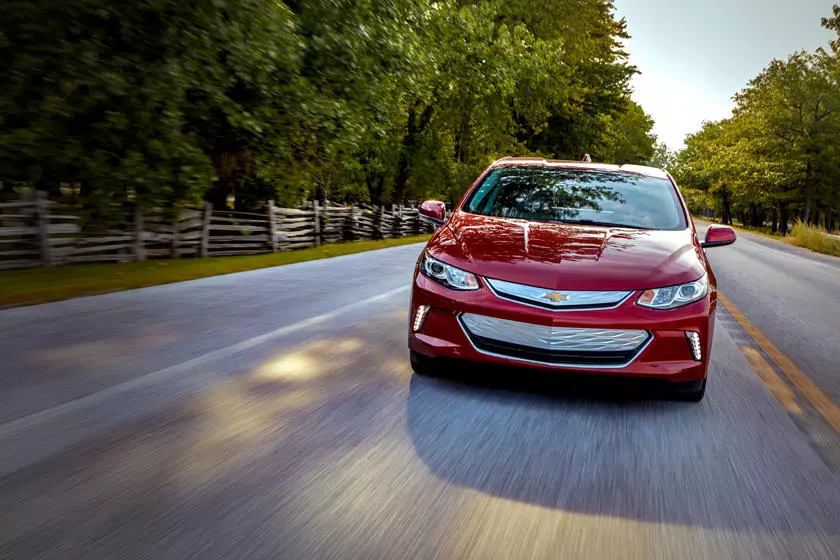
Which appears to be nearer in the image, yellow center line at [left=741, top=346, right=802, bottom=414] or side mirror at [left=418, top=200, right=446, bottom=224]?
yellow center line at [left=741, top=346, right=802, bottom=414]

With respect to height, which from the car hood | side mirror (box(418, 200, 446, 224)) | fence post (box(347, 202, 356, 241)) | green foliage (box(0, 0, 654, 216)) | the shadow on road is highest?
green foliage (box(0, 0, 654, 216))

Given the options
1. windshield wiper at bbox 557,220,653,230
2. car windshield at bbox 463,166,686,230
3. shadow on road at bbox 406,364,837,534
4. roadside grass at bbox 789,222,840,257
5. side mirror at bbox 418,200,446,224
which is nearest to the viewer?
shadow on road at bbox 406,364,837,534

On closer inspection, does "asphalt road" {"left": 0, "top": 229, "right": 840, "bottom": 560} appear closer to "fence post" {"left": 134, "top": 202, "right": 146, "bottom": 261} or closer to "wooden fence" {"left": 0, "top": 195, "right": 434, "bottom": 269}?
"wooden fence" {"left": 0, "top": 195, "right": 434, "bottom": 269}

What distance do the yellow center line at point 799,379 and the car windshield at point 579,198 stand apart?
5.03 feet

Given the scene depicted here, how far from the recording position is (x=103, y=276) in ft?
35.3

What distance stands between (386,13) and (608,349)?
42.8ft

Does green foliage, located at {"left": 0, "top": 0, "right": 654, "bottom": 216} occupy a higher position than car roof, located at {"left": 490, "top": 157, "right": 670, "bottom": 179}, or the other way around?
green foliage, located at {"left": 0, "top": 0, "right": 654, "bottom": 216}

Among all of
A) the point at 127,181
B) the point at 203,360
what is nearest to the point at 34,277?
the point at 127,181

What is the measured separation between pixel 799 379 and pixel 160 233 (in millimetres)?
11489

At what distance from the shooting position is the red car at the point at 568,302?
4383 millimetres

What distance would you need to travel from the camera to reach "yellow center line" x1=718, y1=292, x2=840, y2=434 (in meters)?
4.94

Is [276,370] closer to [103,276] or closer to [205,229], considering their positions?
[103,276]

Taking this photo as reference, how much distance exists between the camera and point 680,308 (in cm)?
448

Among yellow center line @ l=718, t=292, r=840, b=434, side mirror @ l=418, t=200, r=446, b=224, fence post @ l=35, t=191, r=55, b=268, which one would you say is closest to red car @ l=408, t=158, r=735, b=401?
yellow center line @ l=718, t=292, r=840, b=434
